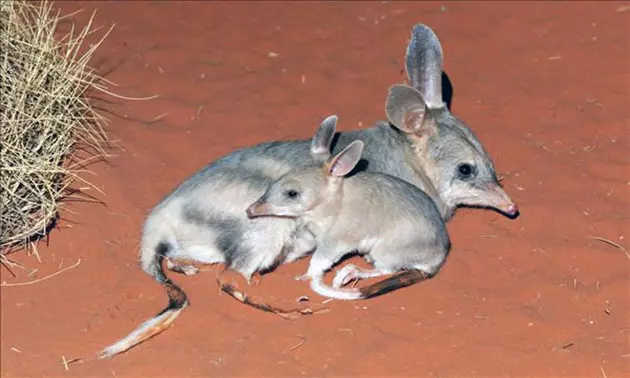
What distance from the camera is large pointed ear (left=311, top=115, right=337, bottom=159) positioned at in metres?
6.90

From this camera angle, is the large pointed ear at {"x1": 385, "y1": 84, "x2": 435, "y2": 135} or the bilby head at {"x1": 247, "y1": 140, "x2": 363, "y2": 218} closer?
the bilby head at {"x1": 247, "y1": 140, "x2": 363, "y2": 218}

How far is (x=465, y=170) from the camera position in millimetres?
7281

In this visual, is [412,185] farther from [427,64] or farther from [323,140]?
[427,64]

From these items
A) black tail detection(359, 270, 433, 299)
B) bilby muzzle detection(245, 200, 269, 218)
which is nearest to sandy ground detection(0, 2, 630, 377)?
black tail detection(359, 270, 433, 299)

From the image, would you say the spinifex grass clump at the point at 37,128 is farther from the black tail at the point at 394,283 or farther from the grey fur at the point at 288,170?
the black tail at the point at 394,283

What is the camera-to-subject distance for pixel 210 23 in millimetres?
9648

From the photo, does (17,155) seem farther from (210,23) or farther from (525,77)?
(525,77)

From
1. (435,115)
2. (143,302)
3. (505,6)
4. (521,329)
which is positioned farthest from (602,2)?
(143,302)

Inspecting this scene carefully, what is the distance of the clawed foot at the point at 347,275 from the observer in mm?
6906

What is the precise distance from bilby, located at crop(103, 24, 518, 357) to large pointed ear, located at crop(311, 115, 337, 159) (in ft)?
0.28

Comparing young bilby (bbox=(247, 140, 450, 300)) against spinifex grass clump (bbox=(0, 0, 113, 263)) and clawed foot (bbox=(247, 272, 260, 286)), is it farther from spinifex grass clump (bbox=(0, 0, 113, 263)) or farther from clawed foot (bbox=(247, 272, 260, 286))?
spinifex grass clump (bbox=(0, 0, 113, 263))

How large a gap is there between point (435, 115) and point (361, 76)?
4.66 ft

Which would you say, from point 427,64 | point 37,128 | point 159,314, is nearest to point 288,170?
point 159,314

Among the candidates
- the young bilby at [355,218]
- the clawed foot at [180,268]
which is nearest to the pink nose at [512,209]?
the young bilby at [355,218]
